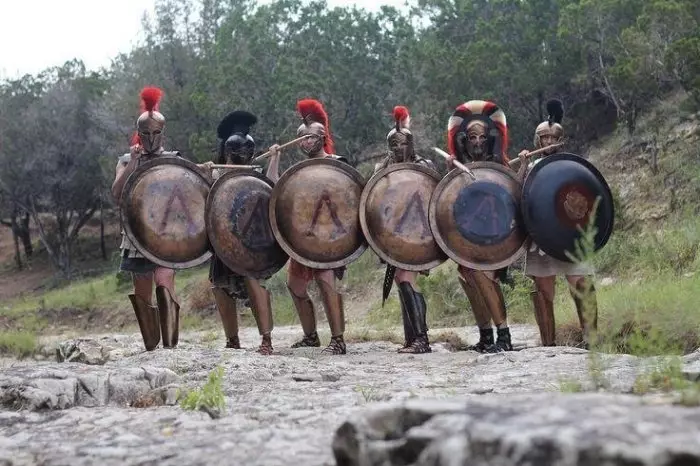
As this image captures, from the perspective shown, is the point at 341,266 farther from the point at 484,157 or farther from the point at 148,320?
the point at 148,320

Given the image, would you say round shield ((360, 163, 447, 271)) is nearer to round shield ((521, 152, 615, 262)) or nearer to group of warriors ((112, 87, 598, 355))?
group of warriors ((112, 87, 598, 355))

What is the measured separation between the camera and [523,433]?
2.00 metres

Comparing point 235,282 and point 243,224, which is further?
point 235,282

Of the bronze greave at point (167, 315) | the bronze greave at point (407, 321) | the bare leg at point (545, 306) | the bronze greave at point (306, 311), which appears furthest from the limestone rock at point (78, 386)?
the bare leg at point (545, 306)

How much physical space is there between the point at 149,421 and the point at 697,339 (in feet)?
13.0

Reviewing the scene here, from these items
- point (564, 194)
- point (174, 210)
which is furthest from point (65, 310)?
point (564, 194)

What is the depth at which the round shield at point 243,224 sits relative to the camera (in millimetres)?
6836

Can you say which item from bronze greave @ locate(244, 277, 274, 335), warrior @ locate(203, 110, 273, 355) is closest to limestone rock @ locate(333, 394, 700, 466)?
warrior @ locate(203, 110, 273, 355)

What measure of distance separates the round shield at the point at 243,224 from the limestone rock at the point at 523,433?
14.5ft

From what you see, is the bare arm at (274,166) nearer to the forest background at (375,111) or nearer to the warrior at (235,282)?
the warrior at (235,282)

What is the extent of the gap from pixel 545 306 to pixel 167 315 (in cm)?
290

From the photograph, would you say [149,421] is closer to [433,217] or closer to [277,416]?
[277,416]

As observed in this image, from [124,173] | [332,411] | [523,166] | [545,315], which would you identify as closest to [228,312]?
[124,173]

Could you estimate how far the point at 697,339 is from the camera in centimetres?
614
